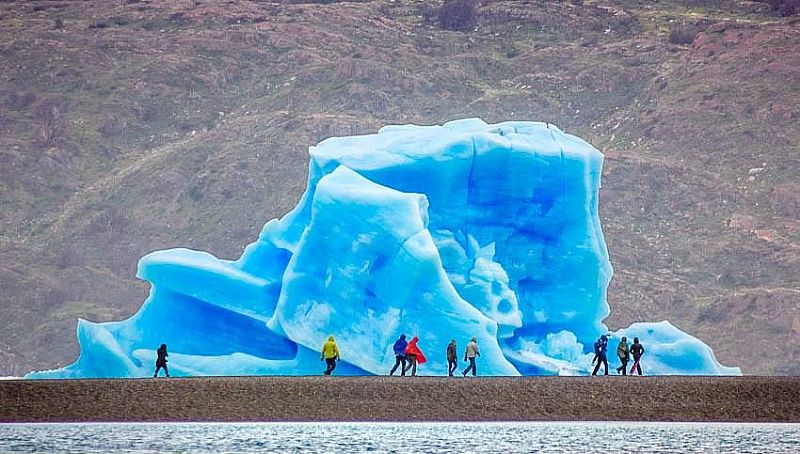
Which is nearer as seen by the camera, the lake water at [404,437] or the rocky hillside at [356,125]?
the lake water at [404,437]

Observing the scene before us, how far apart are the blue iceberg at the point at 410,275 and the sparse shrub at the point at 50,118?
35.9m

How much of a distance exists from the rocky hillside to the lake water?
33.0 meters

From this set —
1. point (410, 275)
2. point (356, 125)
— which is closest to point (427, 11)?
point (356, 125)

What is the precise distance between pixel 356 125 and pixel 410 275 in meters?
34.8

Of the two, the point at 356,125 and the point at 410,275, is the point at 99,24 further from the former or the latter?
the point at 410,275

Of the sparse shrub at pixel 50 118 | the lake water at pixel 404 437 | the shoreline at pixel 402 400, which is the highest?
the lake water at pixel 404 437

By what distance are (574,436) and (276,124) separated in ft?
140

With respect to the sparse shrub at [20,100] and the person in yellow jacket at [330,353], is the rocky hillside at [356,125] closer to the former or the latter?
the sparse shrub at [20,100]

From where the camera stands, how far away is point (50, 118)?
5753 cm

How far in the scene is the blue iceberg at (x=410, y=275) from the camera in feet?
64.0

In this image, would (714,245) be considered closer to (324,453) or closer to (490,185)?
(490,185)

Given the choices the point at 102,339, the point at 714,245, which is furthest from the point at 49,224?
the point at 102,339

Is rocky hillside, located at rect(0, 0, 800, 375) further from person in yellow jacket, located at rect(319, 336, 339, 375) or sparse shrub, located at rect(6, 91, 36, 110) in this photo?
person in yellow jacket, located at rect(319, 336, 339, 375)

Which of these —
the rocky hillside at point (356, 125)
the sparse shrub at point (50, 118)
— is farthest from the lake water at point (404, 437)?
the sparse shrub at point (50, 118)
